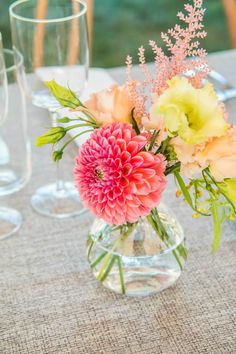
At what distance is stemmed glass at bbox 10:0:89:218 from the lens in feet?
2.64

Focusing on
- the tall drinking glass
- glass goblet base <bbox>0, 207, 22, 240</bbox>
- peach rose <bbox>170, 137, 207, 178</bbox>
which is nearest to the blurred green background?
the tall drinking glass

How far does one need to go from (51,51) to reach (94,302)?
38 centimetres

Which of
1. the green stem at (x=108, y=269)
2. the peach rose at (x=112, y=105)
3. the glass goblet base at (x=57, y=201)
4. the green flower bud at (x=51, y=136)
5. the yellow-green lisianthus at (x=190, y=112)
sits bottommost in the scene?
the glass goblet base at (x=57, y=201)

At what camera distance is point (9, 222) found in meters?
0.86

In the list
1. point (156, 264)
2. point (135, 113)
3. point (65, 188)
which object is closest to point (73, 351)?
point (156, 264)

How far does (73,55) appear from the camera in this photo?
2.78 ft

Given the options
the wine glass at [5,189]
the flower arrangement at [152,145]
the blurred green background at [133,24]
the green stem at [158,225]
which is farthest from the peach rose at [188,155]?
the blurred green background at [133,24]

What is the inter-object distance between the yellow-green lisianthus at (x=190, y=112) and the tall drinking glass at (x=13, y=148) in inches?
14.4

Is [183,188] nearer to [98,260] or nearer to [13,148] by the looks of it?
[98,260]

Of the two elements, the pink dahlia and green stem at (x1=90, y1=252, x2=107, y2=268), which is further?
green stem at (x1=90, y1=252, x2=107, y2=268)

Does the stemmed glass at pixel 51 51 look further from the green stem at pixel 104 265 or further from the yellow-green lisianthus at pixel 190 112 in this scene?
the yellow-green lisianthus at pixel 190 112

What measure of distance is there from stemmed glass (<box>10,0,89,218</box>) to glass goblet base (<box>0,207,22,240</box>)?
36 mm

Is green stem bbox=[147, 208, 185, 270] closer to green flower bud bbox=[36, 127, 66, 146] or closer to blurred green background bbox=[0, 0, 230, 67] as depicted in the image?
green flower bud bbox=[36, 127, 66, 146]

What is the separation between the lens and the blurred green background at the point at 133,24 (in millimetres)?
3357
